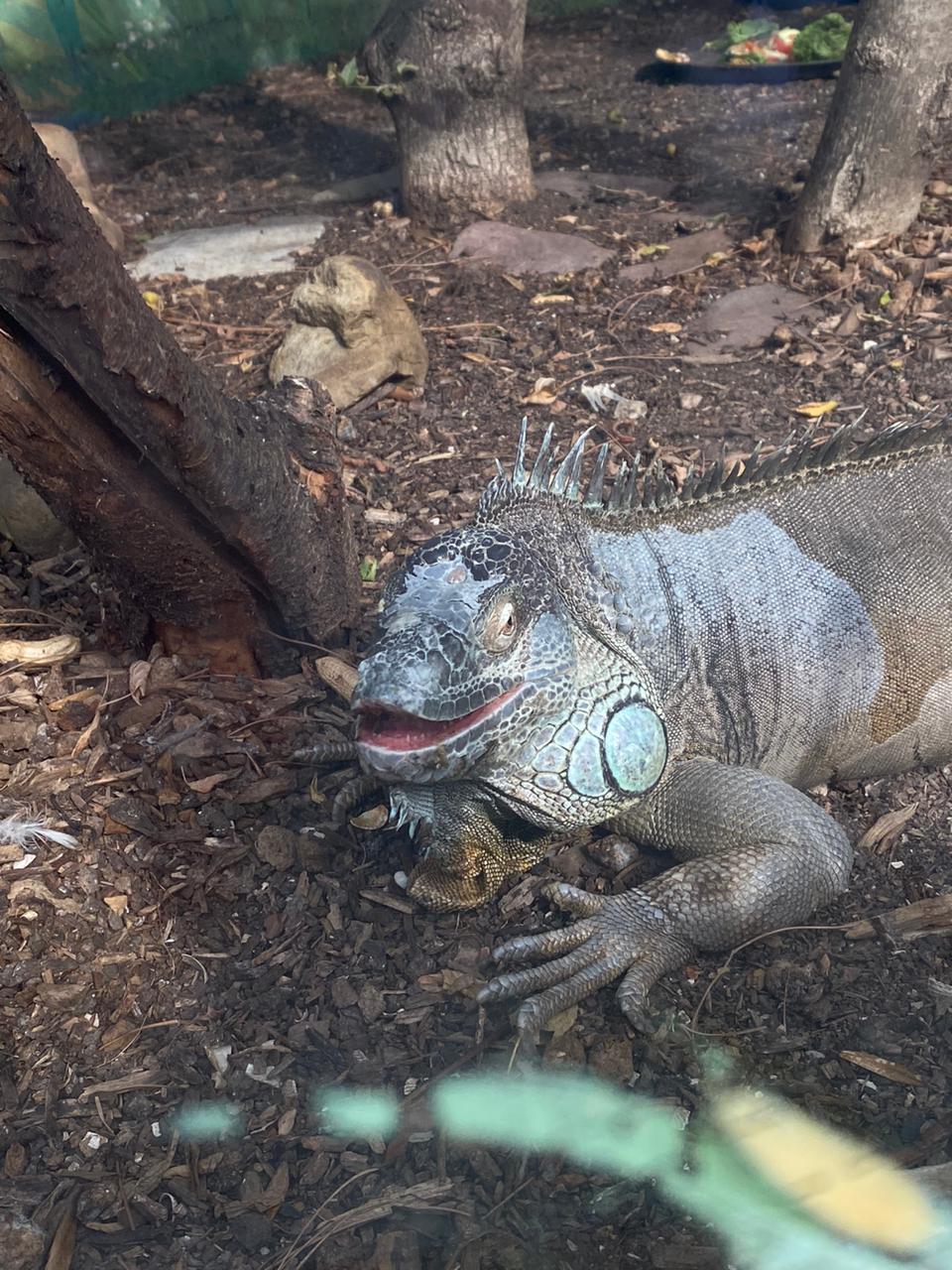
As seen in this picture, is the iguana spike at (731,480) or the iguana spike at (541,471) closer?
the iguana spike at (541,471)

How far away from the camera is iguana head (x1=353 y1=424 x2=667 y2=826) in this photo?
239 cm

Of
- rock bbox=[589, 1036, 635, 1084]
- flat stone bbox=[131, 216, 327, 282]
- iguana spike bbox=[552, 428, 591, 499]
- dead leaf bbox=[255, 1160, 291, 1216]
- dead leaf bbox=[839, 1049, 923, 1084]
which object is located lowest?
dead leaf bbox=[255, 1160, 291, 1216]

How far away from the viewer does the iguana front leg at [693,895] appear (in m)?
2.77

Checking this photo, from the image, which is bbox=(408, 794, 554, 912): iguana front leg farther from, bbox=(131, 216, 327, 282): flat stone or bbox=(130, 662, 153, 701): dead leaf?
bbox=(131, 216, 327, 282): flat stone

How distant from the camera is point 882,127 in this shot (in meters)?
5.32

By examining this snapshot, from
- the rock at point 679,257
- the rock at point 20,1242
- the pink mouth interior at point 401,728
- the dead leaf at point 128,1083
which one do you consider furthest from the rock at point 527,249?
the rock at point 20,1242

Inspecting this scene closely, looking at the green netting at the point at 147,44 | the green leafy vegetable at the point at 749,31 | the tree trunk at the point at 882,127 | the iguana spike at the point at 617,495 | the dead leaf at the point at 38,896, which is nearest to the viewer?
the dead leaf at the point at 38,896

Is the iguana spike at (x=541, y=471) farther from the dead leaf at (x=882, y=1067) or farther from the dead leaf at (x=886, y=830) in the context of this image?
the dead leaf at (x=882, y=1067)

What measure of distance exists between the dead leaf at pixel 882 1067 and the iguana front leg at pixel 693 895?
39 cm

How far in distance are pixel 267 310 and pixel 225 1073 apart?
14.7ft

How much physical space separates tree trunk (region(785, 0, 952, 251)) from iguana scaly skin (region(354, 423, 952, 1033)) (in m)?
2.55

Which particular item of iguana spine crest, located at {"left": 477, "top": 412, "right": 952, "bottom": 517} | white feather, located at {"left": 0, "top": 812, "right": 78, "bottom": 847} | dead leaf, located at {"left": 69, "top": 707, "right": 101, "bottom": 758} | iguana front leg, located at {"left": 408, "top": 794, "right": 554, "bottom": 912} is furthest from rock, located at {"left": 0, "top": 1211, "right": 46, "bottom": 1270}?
iguana spine crest, located at {"left": 477, "top": 412, "right": 952, "bottom": 517}

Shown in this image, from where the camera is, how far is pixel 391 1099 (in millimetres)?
2535

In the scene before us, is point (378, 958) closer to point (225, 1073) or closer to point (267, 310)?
point (225, 1073)
